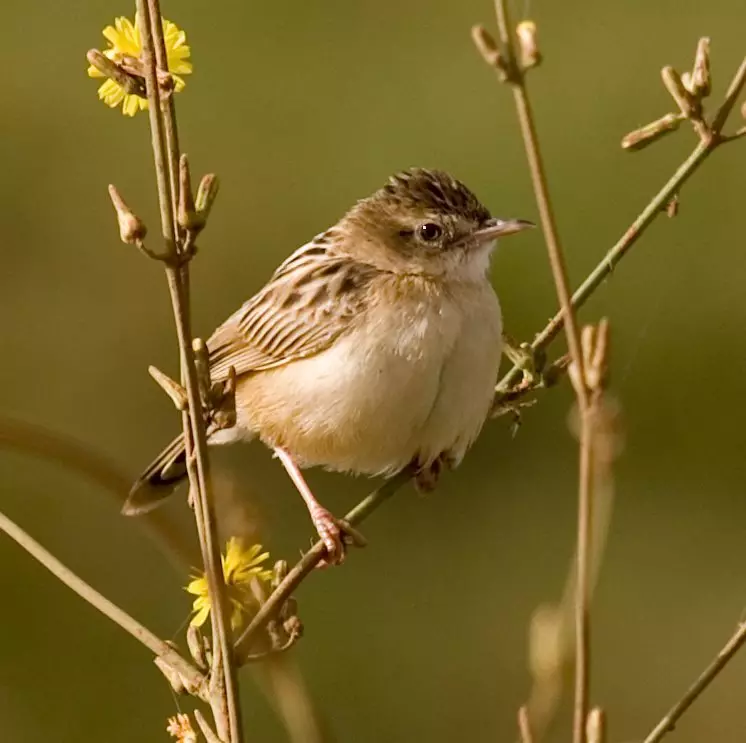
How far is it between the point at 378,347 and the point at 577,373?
1.35m

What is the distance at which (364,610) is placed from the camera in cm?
513

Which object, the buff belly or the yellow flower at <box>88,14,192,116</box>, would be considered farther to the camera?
the buff belly

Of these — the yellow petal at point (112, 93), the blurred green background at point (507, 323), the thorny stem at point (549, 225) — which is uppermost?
the yellow petal at point (112, 93)

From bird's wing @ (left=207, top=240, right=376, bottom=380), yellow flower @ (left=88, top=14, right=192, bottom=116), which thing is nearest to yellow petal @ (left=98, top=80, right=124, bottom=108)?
yellow flower @ (left=88, top=14, right=192, bottom=116)

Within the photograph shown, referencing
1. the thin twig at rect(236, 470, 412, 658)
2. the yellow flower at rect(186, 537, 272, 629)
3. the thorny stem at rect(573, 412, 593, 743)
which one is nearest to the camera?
the thorny stem at rect(573, 412, 593, 743)

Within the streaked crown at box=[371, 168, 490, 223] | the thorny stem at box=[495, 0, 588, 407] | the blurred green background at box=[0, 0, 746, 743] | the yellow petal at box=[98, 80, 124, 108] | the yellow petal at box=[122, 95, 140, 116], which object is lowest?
the blurred green background at box=[0, 0, 746, 743]

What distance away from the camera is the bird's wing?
2482mm

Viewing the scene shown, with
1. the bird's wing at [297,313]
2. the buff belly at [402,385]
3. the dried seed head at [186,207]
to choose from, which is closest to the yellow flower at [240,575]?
the dried seed head at [186,207]

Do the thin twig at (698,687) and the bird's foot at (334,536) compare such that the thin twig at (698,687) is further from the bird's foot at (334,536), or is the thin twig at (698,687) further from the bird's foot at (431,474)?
the bird's foot at (431,474)

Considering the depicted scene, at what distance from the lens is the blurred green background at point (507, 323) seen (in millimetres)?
4996

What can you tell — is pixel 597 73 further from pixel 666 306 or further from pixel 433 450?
pixel 433 450

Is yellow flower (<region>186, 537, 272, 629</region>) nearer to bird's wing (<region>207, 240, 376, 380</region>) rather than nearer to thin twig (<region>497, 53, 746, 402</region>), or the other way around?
thin twig (<region>497, 53, 746, 402</region>)

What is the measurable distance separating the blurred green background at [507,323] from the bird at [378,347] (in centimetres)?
223

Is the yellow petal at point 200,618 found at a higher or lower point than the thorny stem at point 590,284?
lower
